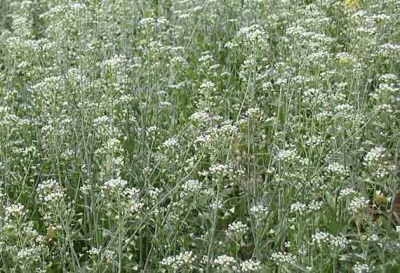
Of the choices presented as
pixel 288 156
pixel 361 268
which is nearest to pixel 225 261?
pixel 361 268

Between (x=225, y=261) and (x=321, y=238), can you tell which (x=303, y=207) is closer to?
(x=321, y=238)

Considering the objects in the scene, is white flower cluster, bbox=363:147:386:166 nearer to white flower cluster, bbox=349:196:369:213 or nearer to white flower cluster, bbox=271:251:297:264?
white flower cluster, bbox=349:196:369:213

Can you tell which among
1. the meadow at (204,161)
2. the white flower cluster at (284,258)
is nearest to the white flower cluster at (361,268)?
the meadow at (204,161)

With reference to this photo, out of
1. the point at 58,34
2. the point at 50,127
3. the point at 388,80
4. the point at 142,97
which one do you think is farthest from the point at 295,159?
the point at 58,34

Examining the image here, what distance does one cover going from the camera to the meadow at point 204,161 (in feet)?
12.0

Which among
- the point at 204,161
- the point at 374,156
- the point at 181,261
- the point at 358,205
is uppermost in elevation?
the point at 374,156

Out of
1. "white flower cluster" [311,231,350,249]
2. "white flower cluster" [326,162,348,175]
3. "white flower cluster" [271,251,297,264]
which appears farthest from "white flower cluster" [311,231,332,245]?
"white flower cluster" [326,162,348,175]

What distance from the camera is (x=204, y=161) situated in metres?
4.65

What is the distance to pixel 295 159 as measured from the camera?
3.85 m

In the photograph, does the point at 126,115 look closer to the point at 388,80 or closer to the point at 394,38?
the point at 388,80

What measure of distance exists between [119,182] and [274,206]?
1.11m

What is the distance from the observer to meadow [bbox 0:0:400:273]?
12.0ft

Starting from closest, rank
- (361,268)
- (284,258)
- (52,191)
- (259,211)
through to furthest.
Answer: (361,268) < (284,258) < (52,191) < (259,211)

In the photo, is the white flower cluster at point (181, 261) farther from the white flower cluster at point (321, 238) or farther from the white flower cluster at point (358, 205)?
the white flower cluster at point (358, 205)
